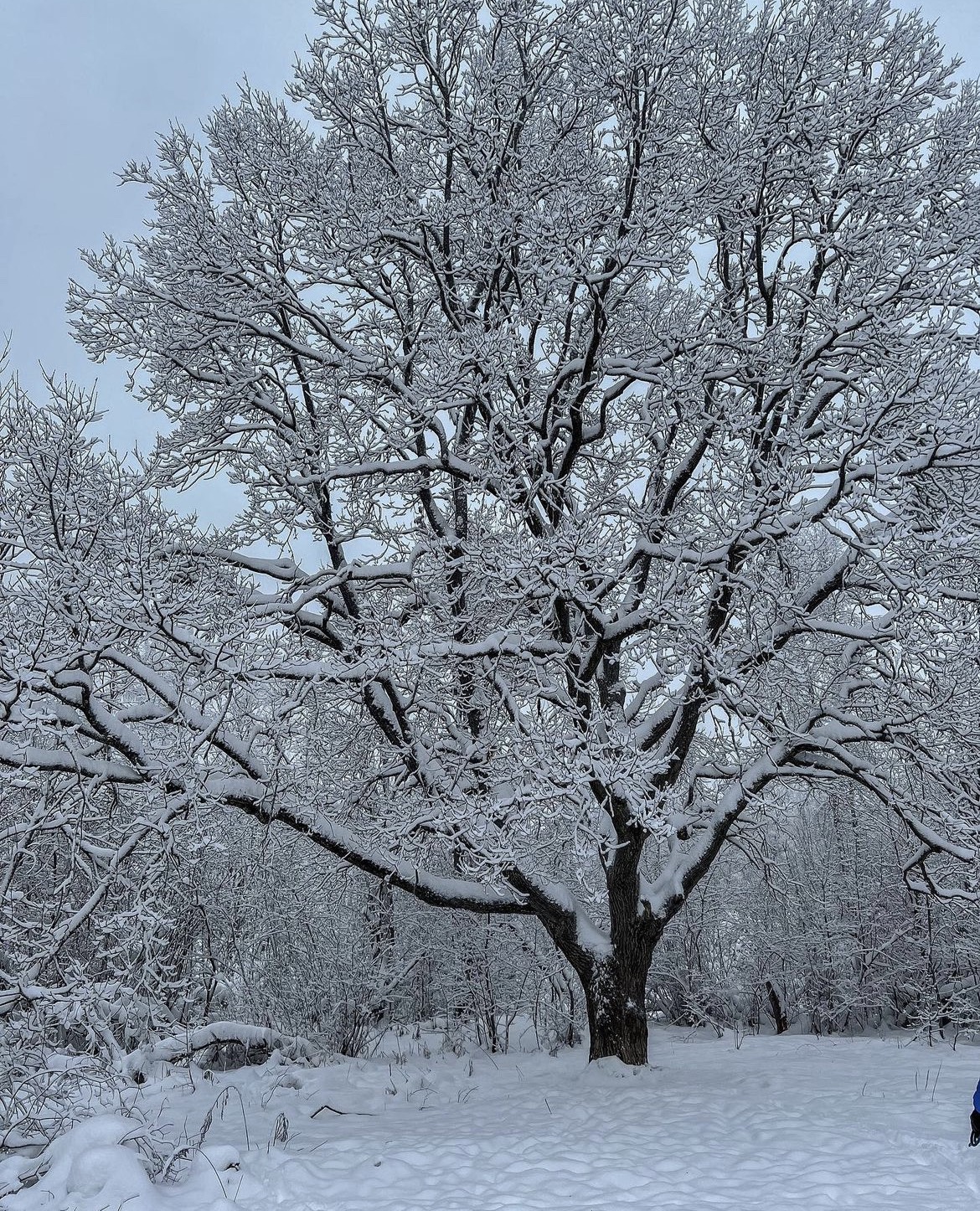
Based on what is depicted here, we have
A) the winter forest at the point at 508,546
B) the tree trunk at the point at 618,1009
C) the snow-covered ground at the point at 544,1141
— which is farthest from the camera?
the tree trunk at the point at 618,1009

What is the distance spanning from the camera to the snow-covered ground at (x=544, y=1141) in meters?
4.68

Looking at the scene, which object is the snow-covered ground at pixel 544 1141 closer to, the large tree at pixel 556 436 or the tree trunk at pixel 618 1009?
the tree trunk at pixel 618 1009

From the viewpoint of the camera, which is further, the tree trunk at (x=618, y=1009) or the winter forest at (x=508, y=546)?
the tree trunk at (x=618, y=1009)

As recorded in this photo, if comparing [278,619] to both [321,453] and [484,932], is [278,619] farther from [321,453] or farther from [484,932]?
[484,932]

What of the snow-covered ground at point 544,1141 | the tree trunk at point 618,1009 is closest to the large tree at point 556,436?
the tree trunk at point 618,1009

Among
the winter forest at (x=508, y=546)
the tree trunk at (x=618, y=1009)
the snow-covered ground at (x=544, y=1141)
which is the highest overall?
the winter forest at (x=508, y=546)

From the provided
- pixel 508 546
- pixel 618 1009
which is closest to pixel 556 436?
pixel 508 546

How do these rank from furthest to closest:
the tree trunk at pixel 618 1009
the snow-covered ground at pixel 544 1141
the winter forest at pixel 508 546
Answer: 1. the tree trunk at pixel 618 1009
2. the winter forest at pixel 508 546
3. the snow-covered ground at pixel 544 1141

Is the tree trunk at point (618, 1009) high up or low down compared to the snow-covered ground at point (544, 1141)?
up

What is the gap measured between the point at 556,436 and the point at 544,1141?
231 inches

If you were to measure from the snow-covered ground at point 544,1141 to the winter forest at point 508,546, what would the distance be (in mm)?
83

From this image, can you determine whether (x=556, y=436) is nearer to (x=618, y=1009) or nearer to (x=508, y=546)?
(x=508, y=546)

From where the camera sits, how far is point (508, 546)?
625 centimetres

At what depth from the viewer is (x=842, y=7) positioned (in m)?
7.71
